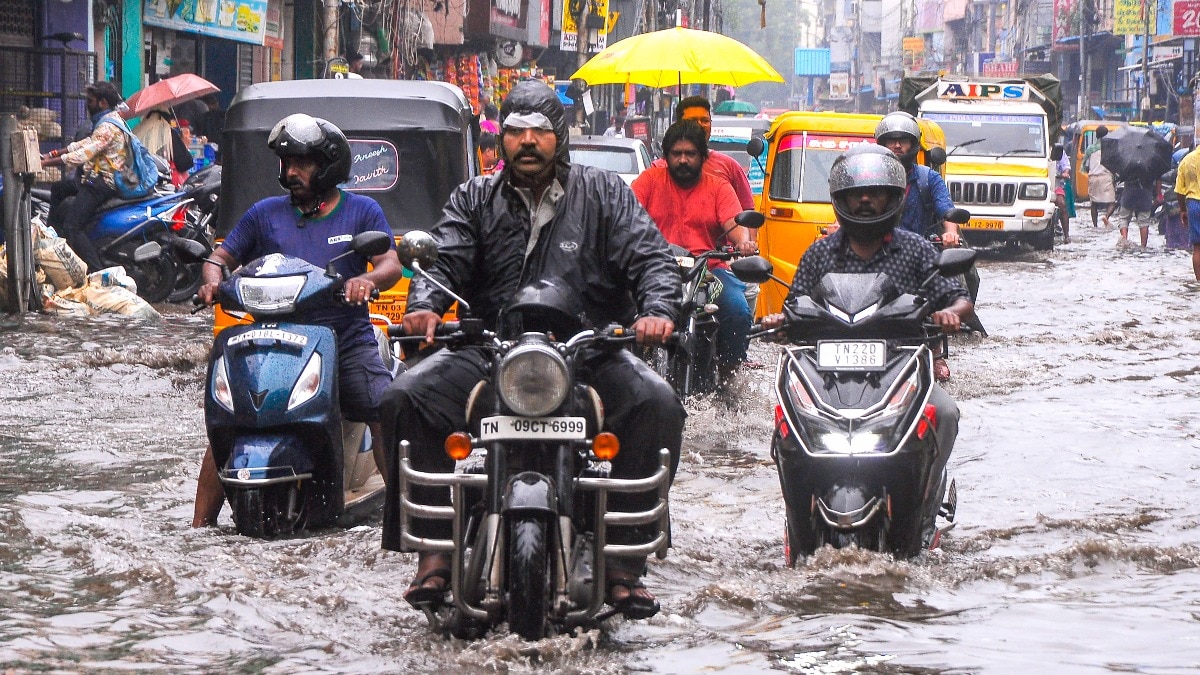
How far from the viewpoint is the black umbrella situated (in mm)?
27750

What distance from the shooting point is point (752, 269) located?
19.2 ft

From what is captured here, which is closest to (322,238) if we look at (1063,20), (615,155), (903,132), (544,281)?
(544,281)

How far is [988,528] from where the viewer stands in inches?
285

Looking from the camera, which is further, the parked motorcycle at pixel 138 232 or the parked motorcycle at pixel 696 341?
the parked motorcycle at pixel 138 232

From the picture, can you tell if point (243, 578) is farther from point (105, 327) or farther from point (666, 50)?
point (666, 50)

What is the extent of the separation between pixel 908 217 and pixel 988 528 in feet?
11.9

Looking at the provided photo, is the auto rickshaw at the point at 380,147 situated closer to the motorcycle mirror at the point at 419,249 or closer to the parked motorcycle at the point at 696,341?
the parked motorcycle at the point at 696,341

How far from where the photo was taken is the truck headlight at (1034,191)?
946 inches

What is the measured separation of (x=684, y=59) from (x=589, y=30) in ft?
72.9

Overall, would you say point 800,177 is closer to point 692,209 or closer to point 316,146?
point 692,209

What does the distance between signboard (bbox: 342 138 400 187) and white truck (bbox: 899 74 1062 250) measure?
13593 millimetres

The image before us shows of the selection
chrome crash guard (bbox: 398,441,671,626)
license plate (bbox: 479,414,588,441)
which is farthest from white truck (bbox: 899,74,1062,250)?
license plate (bbox: 479,414,588,441)

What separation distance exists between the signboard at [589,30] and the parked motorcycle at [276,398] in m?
27.8

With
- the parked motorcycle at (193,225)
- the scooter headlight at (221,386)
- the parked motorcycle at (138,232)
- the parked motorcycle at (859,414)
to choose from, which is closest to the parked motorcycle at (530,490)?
the parked motorcycle at (859,414)
